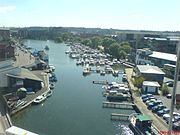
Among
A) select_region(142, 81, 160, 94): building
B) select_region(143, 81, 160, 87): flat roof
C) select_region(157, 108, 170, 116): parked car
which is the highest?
select_region(143, 81, 160, 87): flat roof

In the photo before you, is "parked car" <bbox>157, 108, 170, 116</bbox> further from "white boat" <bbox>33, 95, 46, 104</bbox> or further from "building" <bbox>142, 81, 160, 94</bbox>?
"white boat" <bbox>33, 95, 46, 104</bbox>

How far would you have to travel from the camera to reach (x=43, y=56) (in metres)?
29.9

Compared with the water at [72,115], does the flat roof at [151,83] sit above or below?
above

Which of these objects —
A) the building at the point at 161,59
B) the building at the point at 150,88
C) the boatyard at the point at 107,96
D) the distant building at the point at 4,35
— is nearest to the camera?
the boatyard at the point at 107,96

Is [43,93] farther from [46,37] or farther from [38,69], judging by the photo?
[46,37]

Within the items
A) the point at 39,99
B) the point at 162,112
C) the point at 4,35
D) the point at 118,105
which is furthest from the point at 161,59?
the point at 39,99

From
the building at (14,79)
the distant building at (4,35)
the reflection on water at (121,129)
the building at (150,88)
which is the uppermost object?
the distant building at (4,35)

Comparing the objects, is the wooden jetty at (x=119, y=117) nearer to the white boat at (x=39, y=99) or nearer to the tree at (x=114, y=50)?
the white boat at (x=39, y=99)

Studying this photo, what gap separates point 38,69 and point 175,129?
47.0 feet

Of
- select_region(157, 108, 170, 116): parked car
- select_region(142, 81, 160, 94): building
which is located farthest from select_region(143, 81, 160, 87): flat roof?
select_region(157, 108, 170, 116): parked car

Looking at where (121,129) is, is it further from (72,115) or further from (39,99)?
(39,99)

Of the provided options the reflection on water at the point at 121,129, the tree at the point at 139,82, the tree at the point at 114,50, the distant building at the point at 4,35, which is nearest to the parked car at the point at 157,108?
the reflection on water at the point at 121,129

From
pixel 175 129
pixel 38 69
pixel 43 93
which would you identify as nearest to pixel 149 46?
pixel 38 69

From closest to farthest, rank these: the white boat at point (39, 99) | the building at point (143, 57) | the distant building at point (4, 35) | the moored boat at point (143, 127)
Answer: the moored boat at point (143, 127) → the white boat at point (39, 99) → the distant building at point (4, 35) → the building at point (143, 57)
